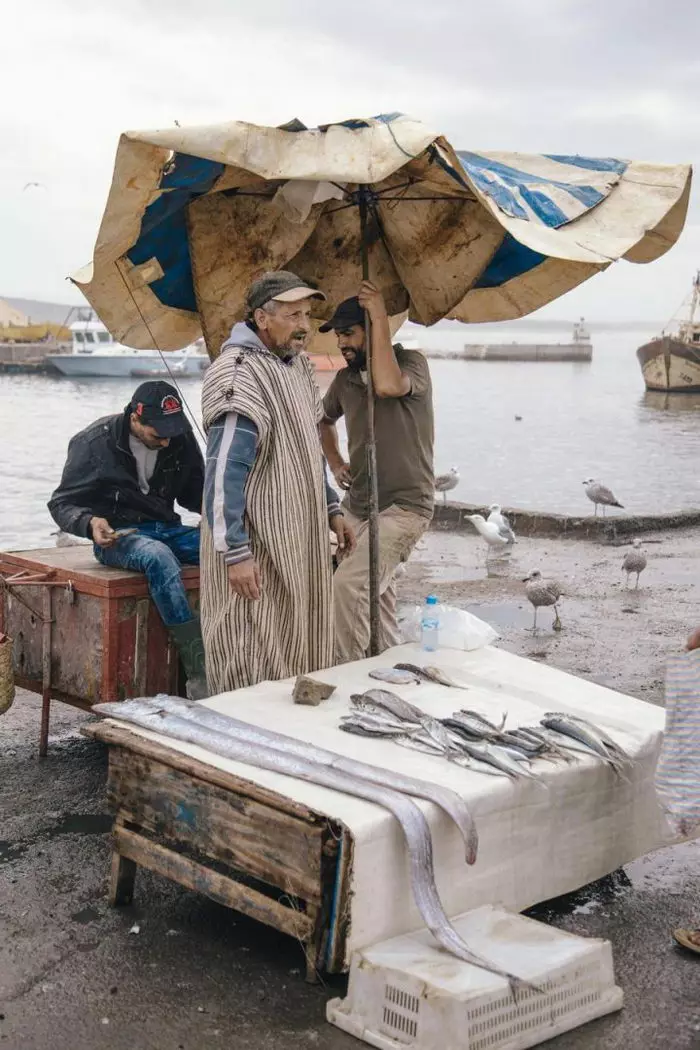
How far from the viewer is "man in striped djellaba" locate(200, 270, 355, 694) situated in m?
5.02

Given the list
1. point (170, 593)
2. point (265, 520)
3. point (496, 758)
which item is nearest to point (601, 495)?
point (170, 593)

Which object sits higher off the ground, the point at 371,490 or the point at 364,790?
the point at 371,490

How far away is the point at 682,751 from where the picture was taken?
163 inches

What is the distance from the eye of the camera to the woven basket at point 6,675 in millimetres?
5559

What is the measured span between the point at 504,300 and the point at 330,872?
3.73 m

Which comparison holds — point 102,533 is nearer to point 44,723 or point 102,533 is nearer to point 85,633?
point 85,633

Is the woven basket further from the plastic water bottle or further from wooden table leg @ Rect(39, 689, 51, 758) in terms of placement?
the plastic water bottle

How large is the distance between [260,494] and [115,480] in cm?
105

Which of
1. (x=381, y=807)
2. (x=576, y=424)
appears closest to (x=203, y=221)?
(x=381, y=807)

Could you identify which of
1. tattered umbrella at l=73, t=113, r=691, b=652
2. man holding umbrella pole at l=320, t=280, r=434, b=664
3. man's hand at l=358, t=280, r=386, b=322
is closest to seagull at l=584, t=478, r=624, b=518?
tattered umbrella at l=73, t=113, r=691, b=652

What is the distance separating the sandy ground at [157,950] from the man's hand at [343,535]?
1.57 meters

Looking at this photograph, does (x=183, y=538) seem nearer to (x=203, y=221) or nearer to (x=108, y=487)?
(x=108, y=487)

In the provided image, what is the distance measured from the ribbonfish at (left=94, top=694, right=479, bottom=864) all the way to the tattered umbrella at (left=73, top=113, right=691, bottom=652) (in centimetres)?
162

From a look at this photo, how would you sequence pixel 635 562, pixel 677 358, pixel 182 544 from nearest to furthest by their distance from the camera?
pixel 182 544, pixel 635 562, pixel 677 358
